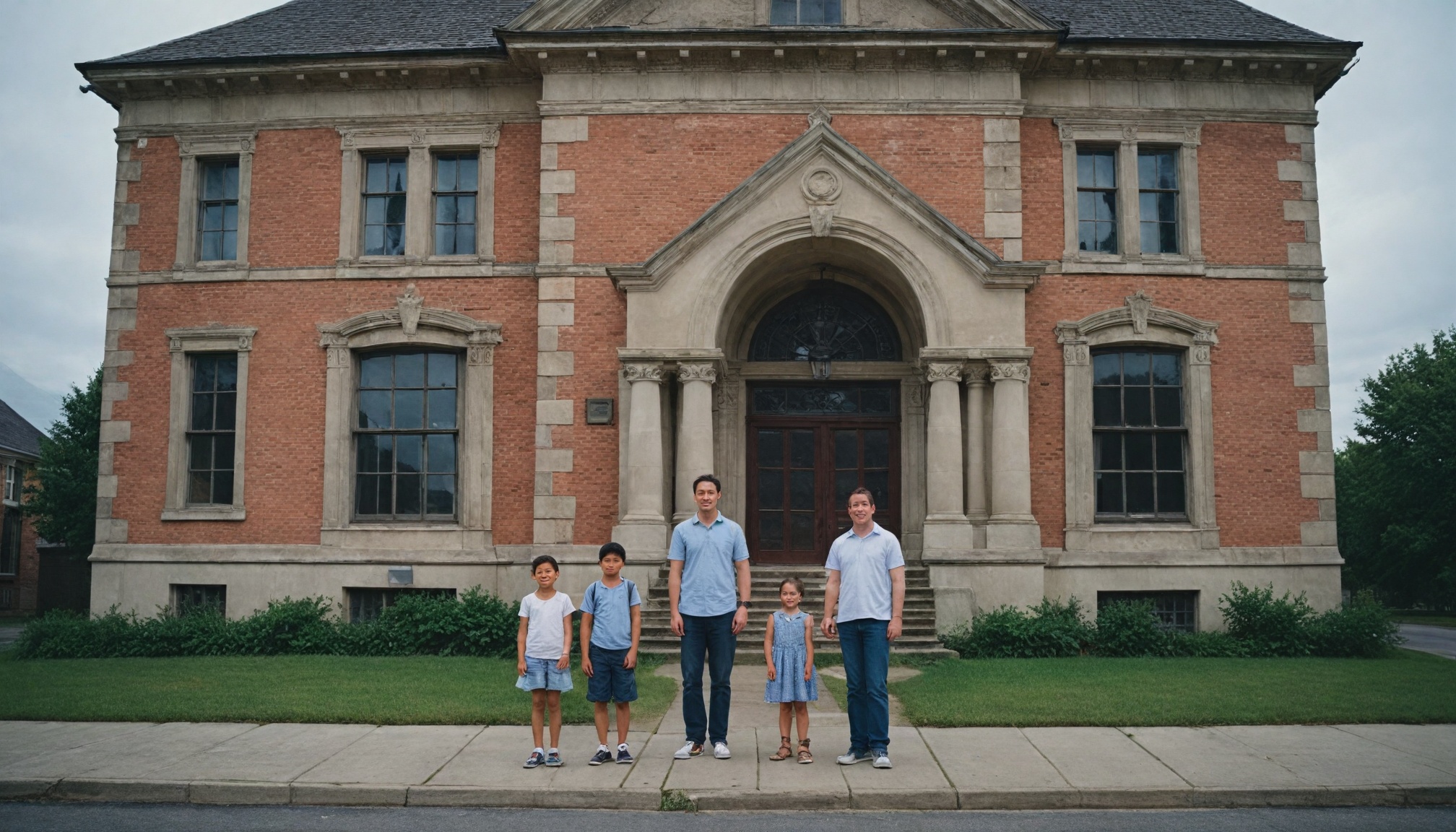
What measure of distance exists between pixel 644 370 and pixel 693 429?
42.6 inches

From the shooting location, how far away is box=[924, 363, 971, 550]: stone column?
47.1 ft

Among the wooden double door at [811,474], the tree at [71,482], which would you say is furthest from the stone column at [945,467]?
the tree at [71,482]

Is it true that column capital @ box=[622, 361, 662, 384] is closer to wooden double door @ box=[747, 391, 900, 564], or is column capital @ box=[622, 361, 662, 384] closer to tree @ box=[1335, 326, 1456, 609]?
wooden double door @ box=[747, 391, 900, 564]

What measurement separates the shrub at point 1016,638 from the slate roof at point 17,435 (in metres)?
35.2

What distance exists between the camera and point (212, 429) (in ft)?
54.3

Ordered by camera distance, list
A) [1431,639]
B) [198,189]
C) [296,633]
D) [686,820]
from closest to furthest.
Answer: [686,820]
[296,633]
[198,189]
[1431,639]

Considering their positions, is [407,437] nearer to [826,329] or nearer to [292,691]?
[292,691]

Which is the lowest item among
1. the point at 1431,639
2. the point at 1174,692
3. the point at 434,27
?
the point at 1431,639

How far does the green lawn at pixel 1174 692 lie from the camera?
934cm

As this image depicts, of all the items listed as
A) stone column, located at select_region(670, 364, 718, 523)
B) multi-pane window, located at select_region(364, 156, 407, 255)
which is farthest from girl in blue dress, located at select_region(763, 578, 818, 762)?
multi-pane window, located at select_region(364, 156, 407, 255)

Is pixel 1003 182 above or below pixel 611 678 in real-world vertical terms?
above

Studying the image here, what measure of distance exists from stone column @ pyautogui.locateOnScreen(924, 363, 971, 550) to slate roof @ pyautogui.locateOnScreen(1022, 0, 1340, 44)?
214 inches

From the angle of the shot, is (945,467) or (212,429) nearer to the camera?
(945,467)

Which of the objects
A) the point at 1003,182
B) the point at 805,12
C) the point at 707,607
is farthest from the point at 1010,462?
the point at 707,607
